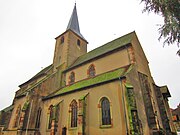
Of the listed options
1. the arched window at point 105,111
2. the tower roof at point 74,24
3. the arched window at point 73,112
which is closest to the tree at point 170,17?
the arched window at point 105,111

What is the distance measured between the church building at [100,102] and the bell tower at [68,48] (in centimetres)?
70

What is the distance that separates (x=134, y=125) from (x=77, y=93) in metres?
7.31

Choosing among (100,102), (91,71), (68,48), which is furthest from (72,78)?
(100,102)

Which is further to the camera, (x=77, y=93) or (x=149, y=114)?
(x=77, y=93)

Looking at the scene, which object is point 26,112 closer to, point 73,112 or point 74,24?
point 73,112

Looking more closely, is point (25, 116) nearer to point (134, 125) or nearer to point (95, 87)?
point (95, 87)

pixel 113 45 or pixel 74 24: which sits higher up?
pixel 74 24

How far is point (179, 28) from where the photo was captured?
284 inches

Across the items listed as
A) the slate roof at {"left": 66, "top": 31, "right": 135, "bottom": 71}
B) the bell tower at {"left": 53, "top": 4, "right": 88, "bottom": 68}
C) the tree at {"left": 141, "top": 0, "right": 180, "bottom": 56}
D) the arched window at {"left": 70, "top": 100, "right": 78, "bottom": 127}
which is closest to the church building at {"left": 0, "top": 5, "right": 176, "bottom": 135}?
the arched window at {"left": 70, "top": 100, "right": 78, "bottom": 127}

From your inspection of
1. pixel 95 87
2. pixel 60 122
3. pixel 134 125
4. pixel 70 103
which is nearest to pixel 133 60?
pixel 95 87

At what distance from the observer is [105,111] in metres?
12.5

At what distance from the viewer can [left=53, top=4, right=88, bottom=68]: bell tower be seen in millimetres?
24312

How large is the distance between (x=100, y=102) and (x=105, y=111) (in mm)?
991

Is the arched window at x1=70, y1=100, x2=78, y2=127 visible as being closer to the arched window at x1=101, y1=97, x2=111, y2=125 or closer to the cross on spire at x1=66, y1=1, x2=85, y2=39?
the arched window at x1=101, y1=97, x2=111, y2=125
